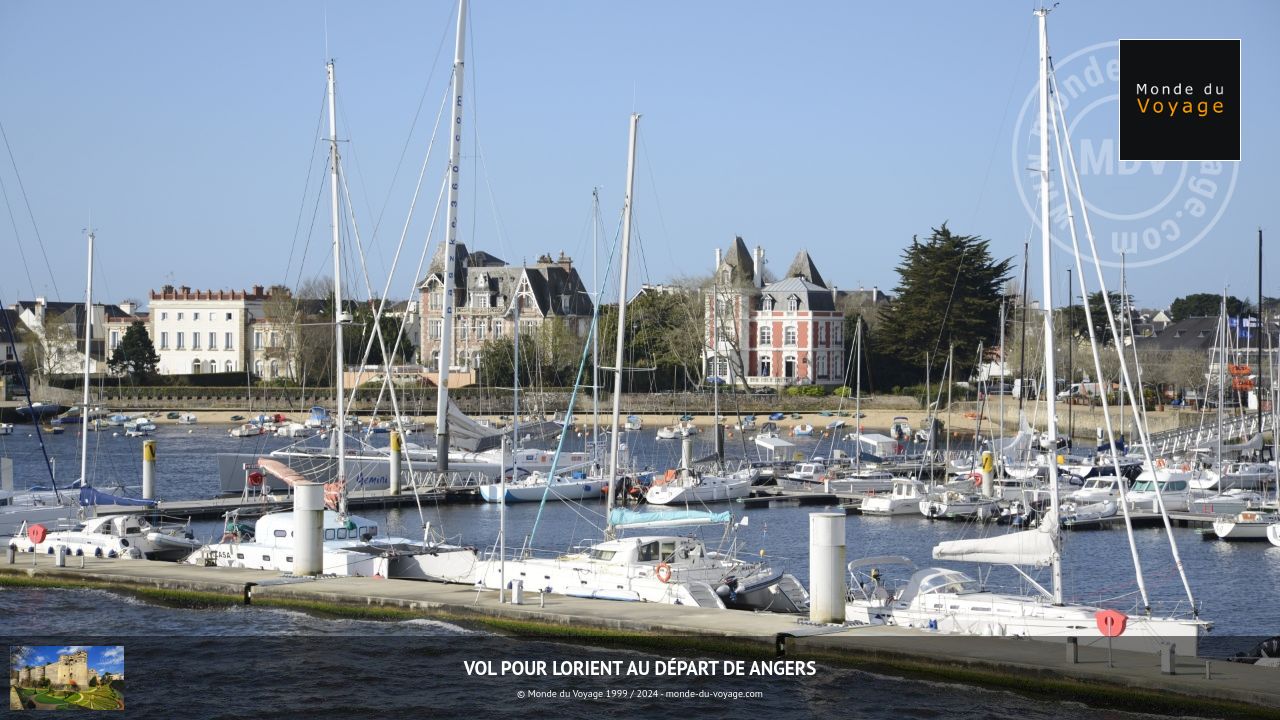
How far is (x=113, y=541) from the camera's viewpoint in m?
34.9

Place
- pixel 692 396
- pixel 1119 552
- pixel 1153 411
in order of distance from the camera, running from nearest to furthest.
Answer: pixel 1119 552 → pixel 1153 411 → pixel 692 396

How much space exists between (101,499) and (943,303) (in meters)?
69.9

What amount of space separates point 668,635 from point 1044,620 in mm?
6304

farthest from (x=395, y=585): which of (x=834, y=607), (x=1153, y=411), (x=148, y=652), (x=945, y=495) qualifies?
(x=1153, y=411)

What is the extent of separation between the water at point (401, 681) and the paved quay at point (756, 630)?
15.0 inches

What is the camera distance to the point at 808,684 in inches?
914

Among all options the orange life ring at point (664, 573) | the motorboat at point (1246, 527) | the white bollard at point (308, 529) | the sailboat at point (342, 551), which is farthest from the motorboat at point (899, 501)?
the white bollard at point (308, 529)

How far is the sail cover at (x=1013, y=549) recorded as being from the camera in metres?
26.4

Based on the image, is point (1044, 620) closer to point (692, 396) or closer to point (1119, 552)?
point (1119, 552)

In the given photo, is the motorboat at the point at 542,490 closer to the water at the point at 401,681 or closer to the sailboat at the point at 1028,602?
the water at the point at 401,681

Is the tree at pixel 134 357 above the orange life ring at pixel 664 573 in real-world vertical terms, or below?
above

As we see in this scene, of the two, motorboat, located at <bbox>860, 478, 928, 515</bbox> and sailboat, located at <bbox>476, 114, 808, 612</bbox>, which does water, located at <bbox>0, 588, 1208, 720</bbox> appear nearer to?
sailboat, located at <bbox>476, 114, 808, 612</bbox>

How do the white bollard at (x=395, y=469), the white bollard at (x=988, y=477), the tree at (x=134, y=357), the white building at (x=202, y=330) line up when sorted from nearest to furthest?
the white bollard at (x=395, y=469)
the white bollard at (x=988, y=477)
the tree at (x=134, y=357)
the white building at (x=202, y=330)

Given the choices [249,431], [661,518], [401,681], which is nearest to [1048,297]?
[661,518]
